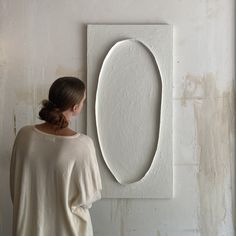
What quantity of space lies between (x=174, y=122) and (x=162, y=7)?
2.23 ft

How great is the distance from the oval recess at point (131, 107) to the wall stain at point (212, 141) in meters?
0.21

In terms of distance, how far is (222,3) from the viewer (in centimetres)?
228

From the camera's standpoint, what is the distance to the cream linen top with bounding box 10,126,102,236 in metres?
1.62

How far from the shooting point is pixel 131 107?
227cm

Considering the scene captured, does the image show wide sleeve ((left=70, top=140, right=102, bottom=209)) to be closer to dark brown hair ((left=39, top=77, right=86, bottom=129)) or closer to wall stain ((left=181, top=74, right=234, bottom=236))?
dark brown hair ((left=39, top=77, right=86, bottom=129))

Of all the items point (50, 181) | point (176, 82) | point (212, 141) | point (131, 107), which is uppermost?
point (176, 82)

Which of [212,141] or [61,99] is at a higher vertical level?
[61,99]

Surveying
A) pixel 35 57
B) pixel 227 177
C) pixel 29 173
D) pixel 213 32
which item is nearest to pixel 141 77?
pixel 213 32

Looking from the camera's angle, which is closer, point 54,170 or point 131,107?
point 54,170

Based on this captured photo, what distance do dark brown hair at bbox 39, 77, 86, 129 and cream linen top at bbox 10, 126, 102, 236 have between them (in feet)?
0.23

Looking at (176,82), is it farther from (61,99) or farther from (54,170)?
(54,170)

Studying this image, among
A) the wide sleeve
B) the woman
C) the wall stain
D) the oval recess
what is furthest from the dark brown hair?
the wall stain

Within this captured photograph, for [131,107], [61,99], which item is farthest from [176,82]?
[61,99]

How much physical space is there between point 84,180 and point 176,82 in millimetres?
920
